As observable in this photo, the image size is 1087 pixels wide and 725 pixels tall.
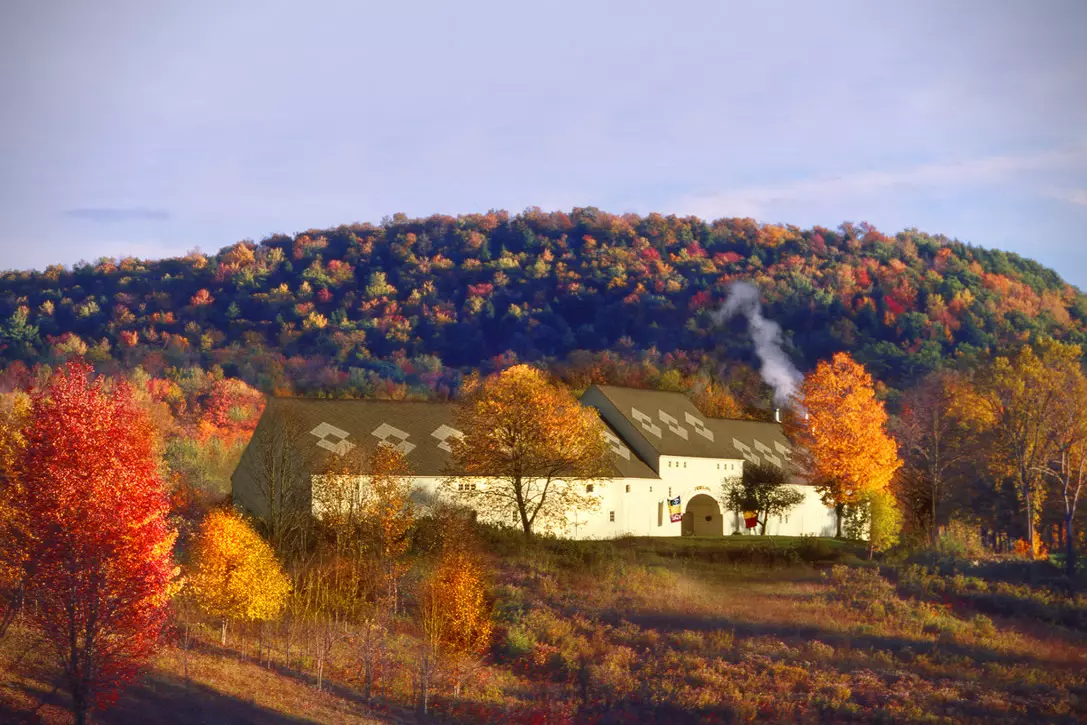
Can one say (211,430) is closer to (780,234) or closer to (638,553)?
(638,553)

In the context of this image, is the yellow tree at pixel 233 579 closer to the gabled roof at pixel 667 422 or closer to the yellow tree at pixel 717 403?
the gabled roof at pixel 667 422

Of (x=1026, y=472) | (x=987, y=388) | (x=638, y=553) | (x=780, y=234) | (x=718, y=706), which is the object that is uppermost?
(x=780, y=234)

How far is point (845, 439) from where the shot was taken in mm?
65125

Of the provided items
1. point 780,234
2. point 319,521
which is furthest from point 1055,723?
point 780,234

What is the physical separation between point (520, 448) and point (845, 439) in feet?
73.9

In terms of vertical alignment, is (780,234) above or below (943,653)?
above

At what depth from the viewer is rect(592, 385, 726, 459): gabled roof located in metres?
66.8

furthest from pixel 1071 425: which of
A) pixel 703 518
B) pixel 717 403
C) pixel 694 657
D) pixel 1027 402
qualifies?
pixel 717 403

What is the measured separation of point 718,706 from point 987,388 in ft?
111

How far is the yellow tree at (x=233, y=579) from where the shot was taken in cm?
3694

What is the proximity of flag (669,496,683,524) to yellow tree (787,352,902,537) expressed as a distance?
9024mm

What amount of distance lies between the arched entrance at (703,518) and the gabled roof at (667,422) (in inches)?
121

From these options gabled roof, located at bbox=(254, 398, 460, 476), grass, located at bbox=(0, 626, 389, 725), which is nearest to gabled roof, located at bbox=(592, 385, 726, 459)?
gabled roof, located at bbox=(254, 398, 460, 476)

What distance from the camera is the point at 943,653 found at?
39.9 metres
